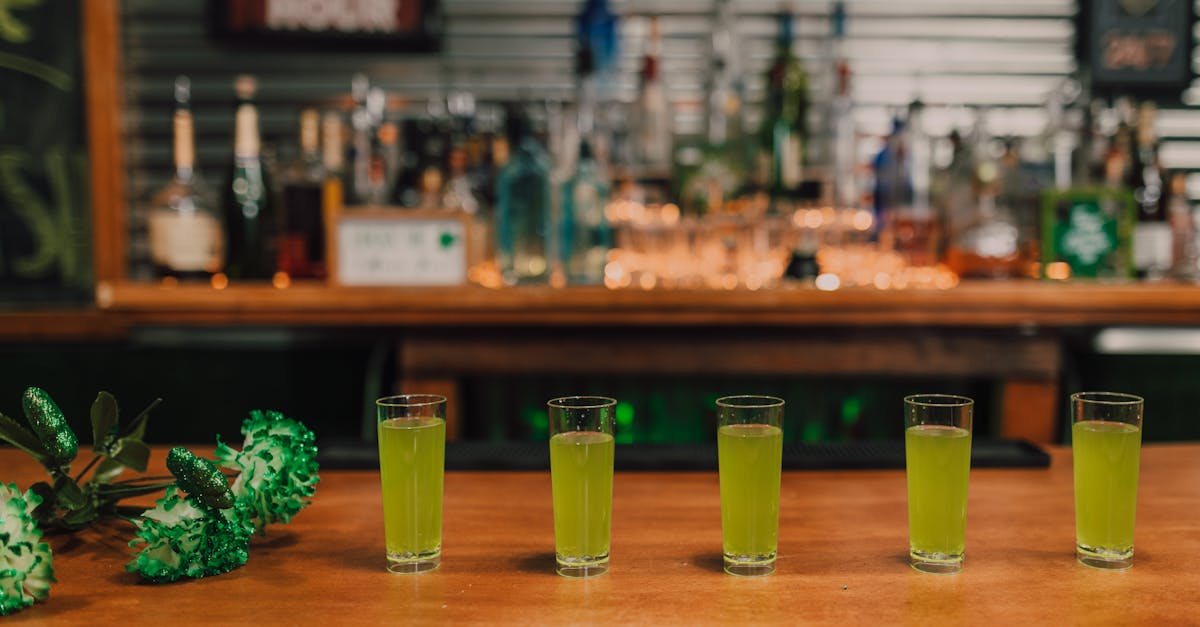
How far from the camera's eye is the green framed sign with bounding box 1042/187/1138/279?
206cm

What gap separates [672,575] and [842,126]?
5.85 feet

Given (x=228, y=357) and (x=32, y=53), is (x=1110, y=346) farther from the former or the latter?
(x=32, y=53)

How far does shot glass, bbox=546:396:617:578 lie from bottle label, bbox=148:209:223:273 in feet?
5.12

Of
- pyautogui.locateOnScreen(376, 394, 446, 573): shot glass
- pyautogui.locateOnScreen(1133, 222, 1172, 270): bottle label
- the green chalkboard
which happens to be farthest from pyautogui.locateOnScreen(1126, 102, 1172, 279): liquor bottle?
the green chalkboard

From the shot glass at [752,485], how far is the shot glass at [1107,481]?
0.89ft

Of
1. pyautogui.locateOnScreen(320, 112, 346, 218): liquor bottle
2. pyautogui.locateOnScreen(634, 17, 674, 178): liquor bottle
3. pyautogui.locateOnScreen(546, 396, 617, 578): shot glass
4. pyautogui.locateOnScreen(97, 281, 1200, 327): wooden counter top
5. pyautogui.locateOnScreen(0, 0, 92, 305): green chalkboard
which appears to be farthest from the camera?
pyautogui.locateOnScreen(0, 0, 92, 305): green chalkboard

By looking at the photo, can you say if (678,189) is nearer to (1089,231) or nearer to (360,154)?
(360,154)

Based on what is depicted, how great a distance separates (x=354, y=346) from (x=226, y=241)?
40 cm

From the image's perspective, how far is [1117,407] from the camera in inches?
32.6

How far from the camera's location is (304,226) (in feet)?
7.13

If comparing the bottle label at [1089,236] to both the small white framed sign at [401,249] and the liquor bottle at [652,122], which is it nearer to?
the liquor bottle at [652,122]

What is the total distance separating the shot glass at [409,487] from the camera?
32.0 inches

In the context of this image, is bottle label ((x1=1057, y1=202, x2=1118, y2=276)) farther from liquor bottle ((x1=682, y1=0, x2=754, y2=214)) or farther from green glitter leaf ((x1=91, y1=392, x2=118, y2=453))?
green glitter leaf ((x1=91, y1=392, x2=118, y2=453))

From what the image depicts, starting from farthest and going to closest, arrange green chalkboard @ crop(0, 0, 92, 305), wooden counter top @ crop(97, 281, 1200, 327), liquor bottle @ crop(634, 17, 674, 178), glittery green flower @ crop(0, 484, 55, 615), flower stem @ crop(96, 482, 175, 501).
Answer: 1. green chalkboard @ crop(0, 0, 92, 305)
2. liquor bottle @ crop(634, 17, 674, 178)
3. wooden counter top @ crop(97, 281, 1200, 327)
4. flower stem @ crop(96, 482, 175, 501)
5. glittery green flower @ crop(0, 484, 55, 615)
